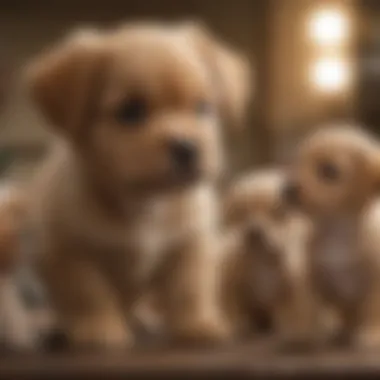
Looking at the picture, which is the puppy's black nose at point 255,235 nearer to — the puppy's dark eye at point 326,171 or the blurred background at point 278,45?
the puppy's dark eye at point 326,171

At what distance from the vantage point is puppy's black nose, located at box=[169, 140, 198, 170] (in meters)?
0.85

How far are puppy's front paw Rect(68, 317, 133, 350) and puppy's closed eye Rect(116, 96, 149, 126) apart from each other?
167 mm

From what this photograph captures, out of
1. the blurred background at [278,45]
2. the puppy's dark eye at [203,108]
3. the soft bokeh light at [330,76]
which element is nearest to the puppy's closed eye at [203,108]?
the puppy's dark eye at [203,108]

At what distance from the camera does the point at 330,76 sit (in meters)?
1.57

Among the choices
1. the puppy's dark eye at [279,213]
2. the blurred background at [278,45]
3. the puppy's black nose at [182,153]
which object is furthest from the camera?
the blurred background at [278,45]

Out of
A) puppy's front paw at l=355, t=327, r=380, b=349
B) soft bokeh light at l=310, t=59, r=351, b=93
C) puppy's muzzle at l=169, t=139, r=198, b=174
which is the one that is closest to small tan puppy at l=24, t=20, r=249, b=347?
puppy's muzzle at l=169, t=139, r=198, b=174

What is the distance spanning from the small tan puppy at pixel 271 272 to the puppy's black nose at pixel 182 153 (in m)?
0.11

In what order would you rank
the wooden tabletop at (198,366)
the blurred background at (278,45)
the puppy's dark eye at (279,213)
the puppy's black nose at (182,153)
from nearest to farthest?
the wooden tabletop at (198,366)
the puppy's black nose at (182,153)
the puppy's dark eye at (279,213)
the blurred background at (278,45)

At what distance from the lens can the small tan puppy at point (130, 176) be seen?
87 cm

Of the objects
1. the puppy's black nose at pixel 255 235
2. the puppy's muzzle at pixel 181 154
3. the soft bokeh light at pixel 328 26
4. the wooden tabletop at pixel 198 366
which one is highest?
the soft bokeh light at pixel 328 26

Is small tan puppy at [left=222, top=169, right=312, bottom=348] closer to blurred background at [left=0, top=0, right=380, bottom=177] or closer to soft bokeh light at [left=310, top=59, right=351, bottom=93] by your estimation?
blurred background at [left=0, top=0, right=380, bottom=177]

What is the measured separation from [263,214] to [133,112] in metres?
0.20

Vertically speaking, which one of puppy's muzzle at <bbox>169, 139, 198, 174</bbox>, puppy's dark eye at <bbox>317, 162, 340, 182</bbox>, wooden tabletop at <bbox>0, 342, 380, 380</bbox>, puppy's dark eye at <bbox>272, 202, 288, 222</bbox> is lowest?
wooden tabletop at <bbox>0, 342, 380, 380</bbox>

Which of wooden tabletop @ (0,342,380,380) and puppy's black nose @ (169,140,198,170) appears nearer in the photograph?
wooden tabletop @ (0,342,380,380)
